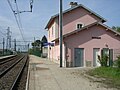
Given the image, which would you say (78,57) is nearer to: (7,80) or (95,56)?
(95,56)

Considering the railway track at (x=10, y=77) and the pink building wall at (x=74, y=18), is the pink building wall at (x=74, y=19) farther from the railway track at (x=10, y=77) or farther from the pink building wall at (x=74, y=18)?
the railway track at (x=10, y=77)

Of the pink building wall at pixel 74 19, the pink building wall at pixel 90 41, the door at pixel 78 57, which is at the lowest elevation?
the door at pixel 78 57

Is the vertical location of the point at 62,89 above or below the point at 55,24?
below

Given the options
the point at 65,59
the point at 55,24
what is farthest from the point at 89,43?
the point at 55,24

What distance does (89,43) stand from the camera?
30969mm

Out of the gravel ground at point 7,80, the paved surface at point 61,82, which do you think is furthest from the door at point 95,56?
the gravel ground at point 7,80

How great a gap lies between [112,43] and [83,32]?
3569 millimetres

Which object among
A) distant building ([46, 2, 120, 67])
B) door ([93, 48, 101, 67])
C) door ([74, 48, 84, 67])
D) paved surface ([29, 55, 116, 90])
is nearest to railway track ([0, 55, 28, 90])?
paved surface ([29, 55, 116, 90])

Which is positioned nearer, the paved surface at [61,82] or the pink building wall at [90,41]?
the paved surface at [61,82]

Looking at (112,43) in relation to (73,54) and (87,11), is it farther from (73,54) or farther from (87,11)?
(87,11)

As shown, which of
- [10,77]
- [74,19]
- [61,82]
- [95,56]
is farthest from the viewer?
[74,19]

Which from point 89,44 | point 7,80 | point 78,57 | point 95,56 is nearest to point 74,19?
point 89,44

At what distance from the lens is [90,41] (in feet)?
102

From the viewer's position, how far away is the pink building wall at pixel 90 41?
30389 mm
